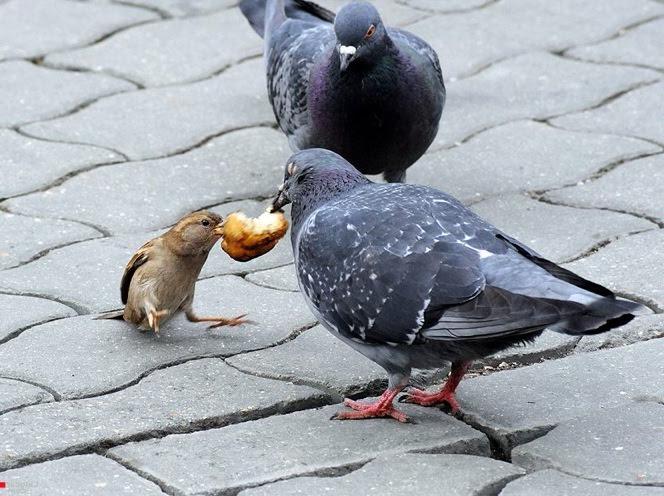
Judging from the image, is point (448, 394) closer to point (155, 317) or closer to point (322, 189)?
point (322, 189)

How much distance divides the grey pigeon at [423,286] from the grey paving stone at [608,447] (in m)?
0.29

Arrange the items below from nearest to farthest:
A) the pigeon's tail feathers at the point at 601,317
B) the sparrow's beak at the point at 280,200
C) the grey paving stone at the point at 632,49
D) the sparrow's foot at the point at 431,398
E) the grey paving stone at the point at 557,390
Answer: the pigeon's tail feathers at the point at 601,317
the grey paving stone at the point at 557,390
the sparrow's foot at the point at 431,398
the sparrow's beak at the point at 280,200
the grey paving stone at the point at 632,49

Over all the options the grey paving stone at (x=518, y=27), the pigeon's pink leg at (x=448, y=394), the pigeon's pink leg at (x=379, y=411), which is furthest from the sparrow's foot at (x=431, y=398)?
the grey paving stone at (x=518, y=27)

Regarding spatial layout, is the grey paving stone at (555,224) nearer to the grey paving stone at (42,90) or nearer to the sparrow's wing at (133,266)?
the sparrow's wing at (133,266)

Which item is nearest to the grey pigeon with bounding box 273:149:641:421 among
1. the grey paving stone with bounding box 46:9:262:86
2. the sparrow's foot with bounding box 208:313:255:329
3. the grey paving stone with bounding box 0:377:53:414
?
the sparrow's foot with bounding box 208:313:255:329

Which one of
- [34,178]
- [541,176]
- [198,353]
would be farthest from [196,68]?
[198,353]

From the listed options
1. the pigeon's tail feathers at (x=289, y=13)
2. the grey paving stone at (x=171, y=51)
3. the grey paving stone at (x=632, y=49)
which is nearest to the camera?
the pigeon's tail feathers at (x=289, y=13)

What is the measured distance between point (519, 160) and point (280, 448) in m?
2.37

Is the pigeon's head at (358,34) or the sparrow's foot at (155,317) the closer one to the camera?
the sparrow's foot at (155,317)

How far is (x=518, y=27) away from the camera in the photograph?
266 inches

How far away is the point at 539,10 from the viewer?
274 inches

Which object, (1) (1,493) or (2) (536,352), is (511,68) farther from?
(1) (1,493)

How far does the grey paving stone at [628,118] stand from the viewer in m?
5.64

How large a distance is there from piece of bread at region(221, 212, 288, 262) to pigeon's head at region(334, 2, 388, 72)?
731 millimetres
